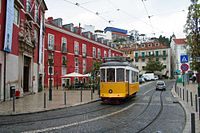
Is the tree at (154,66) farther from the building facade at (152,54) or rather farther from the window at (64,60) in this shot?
the window at (64,60)

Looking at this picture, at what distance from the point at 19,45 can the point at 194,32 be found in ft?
51.2

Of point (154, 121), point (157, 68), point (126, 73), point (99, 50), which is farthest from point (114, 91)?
point (157, 68)

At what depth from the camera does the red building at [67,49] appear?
1685 inches

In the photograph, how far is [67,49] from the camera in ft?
156

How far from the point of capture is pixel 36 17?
29188mm

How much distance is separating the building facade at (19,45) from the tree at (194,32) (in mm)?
14689

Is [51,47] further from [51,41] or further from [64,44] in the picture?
[64,44]

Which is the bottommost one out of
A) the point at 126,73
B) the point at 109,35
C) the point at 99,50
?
the point at 126,73

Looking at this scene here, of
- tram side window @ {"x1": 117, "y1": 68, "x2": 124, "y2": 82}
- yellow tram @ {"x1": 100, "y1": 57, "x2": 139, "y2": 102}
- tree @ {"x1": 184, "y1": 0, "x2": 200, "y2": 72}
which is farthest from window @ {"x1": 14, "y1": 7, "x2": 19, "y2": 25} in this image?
tree @ {"x1": 184, "y1": 0, "x2": 200, "y2": 72}

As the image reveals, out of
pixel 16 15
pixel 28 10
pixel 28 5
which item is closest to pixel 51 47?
pixel 28 5

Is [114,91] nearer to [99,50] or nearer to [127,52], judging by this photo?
[99,50]

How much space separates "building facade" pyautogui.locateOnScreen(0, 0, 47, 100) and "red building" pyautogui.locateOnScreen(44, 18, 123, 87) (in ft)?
31.2

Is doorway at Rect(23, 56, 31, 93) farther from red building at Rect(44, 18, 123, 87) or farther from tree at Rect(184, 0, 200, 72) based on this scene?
tree at Rect(184, 0, 200, 72)

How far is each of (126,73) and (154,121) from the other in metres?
7.15
